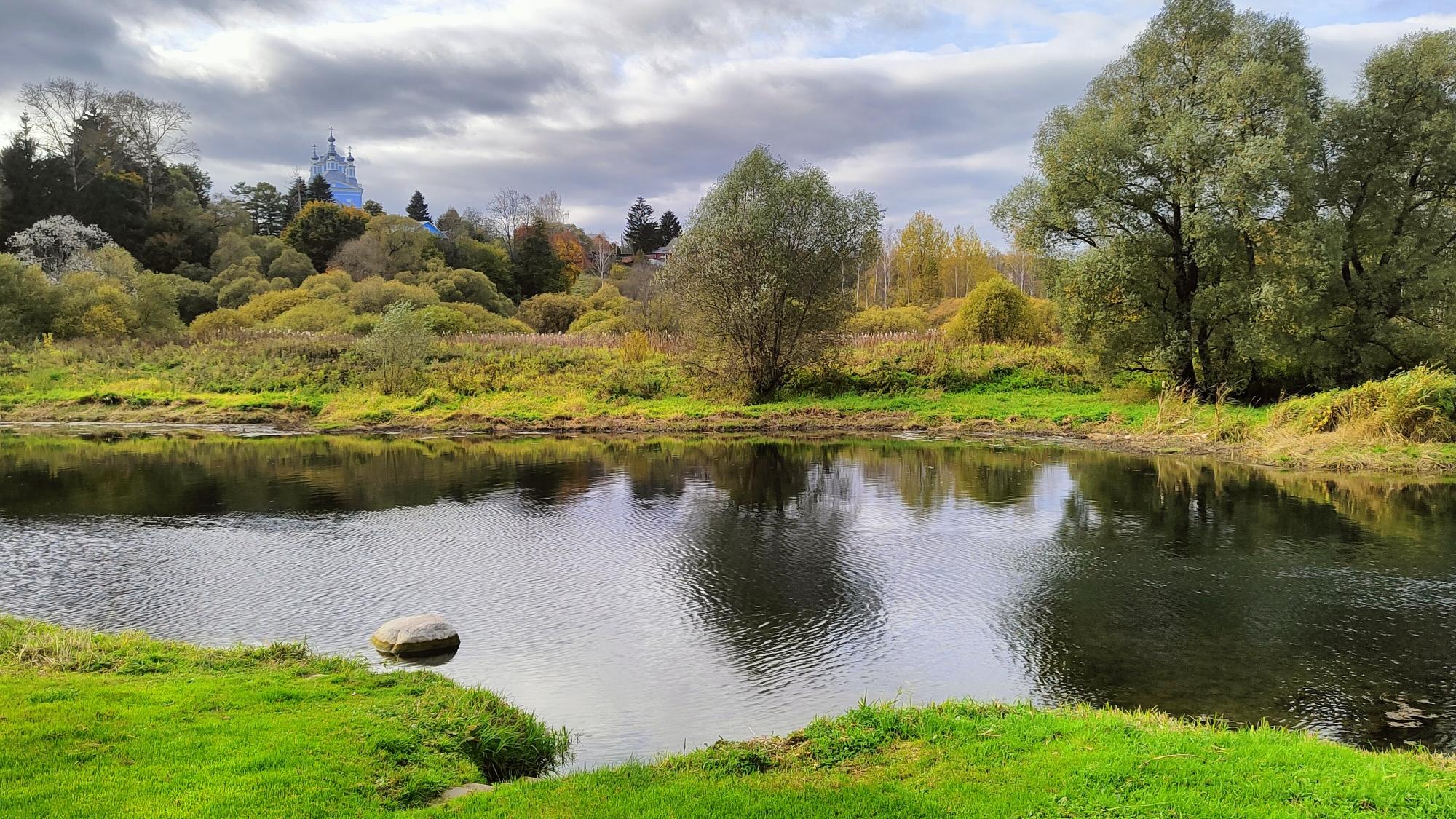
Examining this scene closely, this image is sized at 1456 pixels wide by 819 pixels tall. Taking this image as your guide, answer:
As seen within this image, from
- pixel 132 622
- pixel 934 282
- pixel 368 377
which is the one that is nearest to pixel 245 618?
pixel 132 622

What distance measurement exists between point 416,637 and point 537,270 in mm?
65073

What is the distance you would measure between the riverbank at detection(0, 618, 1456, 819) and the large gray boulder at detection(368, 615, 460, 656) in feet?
5.19

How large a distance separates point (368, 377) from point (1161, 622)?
33.2 meters

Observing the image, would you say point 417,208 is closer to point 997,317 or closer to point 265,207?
point 265,207

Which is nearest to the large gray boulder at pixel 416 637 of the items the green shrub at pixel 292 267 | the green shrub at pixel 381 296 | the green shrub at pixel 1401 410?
the green shrub at pixel 1401 410

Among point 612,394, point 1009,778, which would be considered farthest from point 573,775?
point 612,394

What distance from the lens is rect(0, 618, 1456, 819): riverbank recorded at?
4.89 meters

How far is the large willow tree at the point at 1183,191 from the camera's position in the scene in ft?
80.1

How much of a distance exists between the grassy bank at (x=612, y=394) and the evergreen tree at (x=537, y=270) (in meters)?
29.9

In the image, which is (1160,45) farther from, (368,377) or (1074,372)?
(368,377)

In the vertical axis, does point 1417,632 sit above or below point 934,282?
below

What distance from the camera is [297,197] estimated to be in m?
85.6

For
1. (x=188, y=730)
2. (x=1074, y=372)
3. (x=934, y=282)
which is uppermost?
(x=934, y=282)

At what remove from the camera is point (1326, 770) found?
531 centimetres
